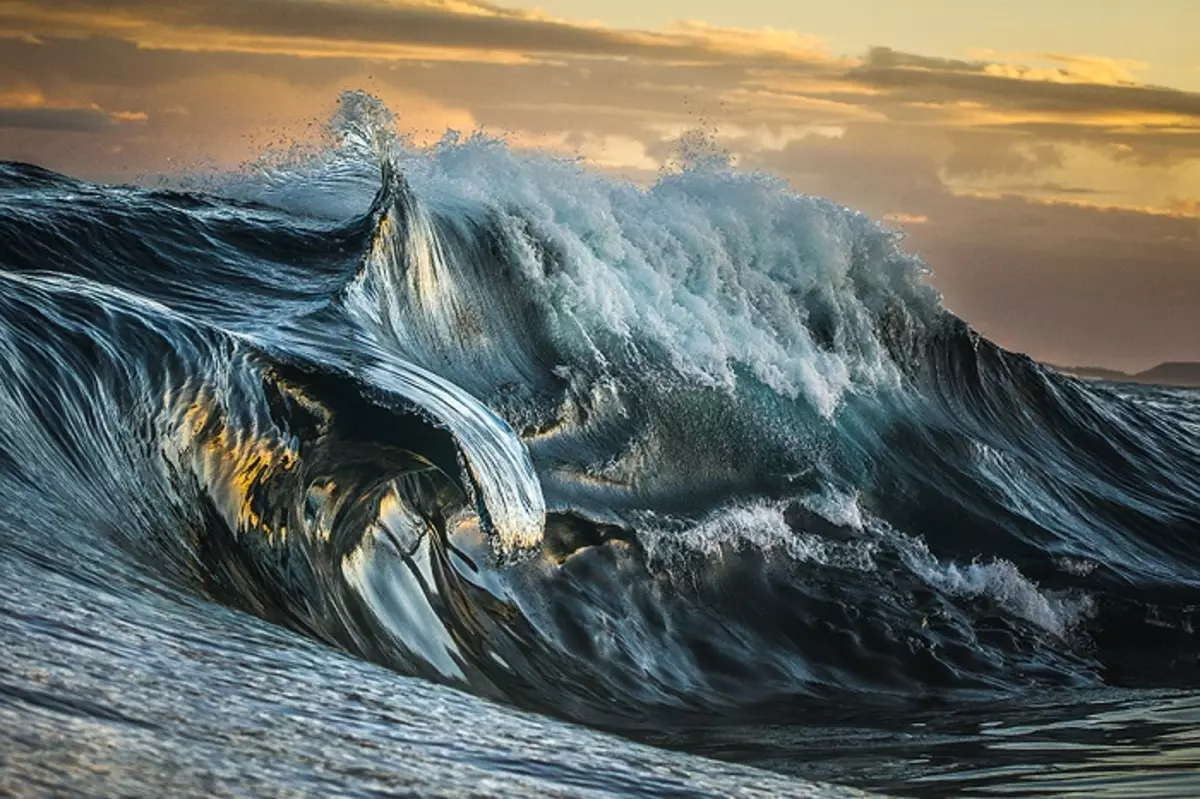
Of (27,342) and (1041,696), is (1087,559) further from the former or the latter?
(27,342)

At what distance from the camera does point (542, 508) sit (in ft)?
23.5

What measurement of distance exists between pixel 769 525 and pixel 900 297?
200 inches

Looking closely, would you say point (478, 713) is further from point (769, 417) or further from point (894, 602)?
point (769, 417)

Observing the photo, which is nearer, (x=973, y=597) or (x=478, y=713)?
(x=478, y=713)

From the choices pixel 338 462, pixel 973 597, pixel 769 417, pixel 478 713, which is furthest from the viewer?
pixel 769 417

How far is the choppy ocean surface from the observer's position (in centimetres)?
396

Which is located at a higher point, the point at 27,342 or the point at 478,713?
the point at 27,342

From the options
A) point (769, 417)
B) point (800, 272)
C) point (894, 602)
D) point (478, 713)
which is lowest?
point (478, 713)

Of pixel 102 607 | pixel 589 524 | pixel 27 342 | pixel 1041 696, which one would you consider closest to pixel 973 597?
pixel 1041 696

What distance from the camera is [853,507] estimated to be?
10.9 metres

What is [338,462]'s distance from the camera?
6.99 metres

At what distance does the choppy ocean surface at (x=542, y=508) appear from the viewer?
396cm

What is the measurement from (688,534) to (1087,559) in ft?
11.0

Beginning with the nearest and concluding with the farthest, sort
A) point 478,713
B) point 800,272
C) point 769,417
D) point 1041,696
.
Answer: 1. point 478,713
2. point 1041,696
3. point 769,417
4. point 800,272
